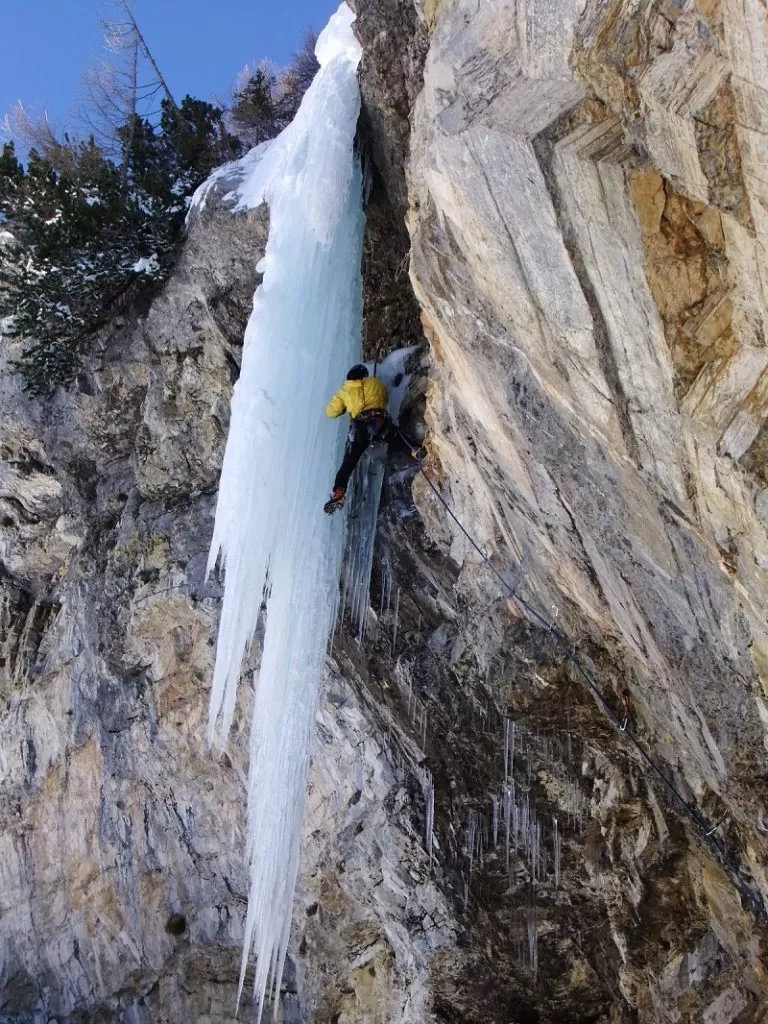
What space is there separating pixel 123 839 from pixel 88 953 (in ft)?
4.01

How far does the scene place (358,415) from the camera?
698 centimetres

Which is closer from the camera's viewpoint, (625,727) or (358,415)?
(625,727)

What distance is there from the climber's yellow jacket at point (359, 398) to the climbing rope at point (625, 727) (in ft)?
2.12

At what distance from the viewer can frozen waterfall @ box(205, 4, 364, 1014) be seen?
23.0 feet

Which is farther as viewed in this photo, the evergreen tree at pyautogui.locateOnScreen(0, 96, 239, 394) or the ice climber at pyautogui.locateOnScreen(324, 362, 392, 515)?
the evergreen tree at pyautogui.locateOnScreen(0, 96, 239, 394)

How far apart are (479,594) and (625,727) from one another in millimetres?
1316

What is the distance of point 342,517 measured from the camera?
24.1 ft

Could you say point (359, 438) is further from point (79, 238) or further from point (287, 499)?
point (79, 238)

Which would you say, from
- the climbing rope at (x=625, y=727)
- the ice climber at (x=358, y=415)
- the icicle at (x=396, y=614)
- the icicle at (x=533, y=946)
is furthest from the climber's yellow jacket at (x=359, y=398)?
the icicle at (x=533, y=946)

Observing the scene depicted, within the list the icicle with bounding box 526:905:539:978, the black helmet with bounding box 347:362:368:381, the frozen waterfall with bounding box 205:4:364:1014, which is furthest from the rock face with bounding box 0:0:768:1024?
the black helmet with bounding box 347:362:368:381

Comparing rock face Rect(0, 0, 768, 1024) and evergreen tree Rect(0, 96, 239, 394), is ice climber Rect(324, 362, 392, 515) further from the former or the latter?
evergreen tree Rect(0, 96, 239, 394)

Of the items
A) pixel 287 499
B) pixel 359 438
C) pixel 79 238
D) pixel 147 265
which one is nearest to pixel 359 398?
pixel 359 438

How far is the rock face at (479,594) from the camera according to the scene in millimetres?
3682

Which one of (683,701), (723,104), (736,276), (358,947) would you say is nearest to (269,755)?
(358,947)
